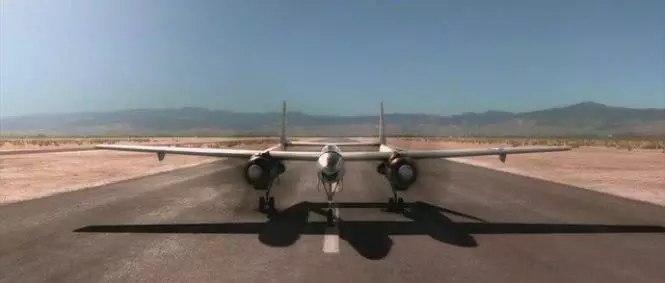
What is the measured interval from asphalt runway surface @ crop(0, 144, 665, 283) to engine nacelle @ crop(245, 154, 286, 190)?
136 cm

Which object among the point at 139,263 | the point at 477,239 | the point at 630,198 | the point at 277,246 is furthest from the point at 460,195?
the point at 139,263

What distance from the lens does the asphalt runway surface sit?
37.9 ft

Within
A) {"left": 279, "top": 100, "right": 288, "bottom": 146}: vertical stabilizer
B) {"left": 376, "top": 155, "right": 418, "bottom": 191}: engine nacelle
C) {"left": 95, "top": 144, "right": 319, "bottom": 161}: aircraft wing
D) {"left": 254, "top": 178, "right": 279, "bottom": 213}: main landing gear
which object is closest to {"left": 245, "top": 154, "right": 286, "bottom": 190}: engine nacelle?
{"left": 95, "top": 144, "right": 319, "bottom": 161}: aircraft wing

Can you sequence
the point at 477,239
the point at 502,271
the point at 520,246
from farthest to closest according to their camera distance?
the point at 477,239, the point at 520,246, the point at 502,271

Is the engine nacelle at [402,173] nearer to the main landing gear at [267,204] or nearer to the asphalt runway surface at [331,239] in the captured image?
the asphalt runway surface at [331,239]

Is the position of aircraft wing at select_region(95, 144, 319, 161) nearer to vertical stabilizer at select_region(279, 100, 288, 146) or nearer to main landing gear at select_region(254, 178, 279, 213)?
main landing gear at select_region(254, 178, 279, 213)

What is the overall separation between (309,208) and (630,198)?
56.3 feet

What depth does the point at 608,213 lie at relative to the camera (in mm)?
20438

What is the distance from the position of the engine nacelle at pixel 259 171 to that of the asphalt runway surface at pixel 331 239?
136 cm

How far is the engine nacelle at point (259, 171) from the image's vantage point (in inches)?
756

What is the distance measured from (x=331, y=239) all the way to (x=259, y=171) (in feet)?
17.1

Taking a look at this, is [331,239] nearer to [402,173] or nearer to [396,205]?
[402,173]

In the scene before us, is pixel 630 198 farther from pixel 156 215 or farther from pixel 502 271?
pixel 156 215

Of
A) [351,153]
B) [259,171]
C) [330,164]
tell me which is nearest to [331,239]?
[330,164]
